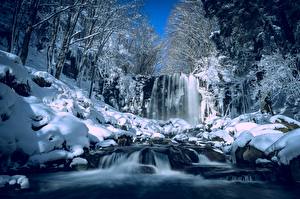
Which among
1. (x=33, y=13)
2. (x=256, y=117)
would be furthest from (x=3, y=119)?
(x=256, y=117)

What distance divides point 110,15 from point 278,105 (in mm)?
13434

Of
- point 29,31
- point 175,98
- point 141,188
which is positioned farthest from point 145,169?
point 175,98

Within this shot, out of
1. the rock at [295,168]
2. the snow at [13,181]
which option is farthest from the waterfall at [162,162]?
the snow at [13,181]

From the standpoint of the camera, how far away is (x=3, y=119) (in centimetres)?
853

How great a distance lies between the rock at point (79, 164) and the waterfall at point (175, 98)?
64.3 feet

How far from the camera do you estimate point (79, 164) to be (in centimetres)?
989

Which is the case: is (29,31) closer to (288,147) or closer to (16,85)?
(16,85)

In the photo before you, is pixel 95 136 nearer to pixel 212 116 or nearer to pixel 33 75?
pixel 33 75

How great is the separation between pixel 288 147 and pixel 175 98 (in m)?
21.5

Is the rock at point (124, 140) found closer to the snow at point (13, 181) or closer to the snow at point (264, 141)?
the snow at point (264, 141)

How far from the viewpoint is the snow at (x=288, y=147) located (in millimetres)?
7915

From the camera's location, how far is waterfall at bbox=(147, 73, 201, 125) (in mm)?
28984

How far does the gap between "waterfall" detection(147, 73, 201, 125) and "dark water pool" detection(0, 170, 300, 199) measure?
1962cm

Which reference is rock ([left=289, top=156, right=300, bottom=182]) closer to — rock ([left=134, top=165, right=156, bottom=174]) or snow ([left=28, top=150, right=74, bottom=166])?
rock ([left=134, top=165, right=156, bottom=174])
